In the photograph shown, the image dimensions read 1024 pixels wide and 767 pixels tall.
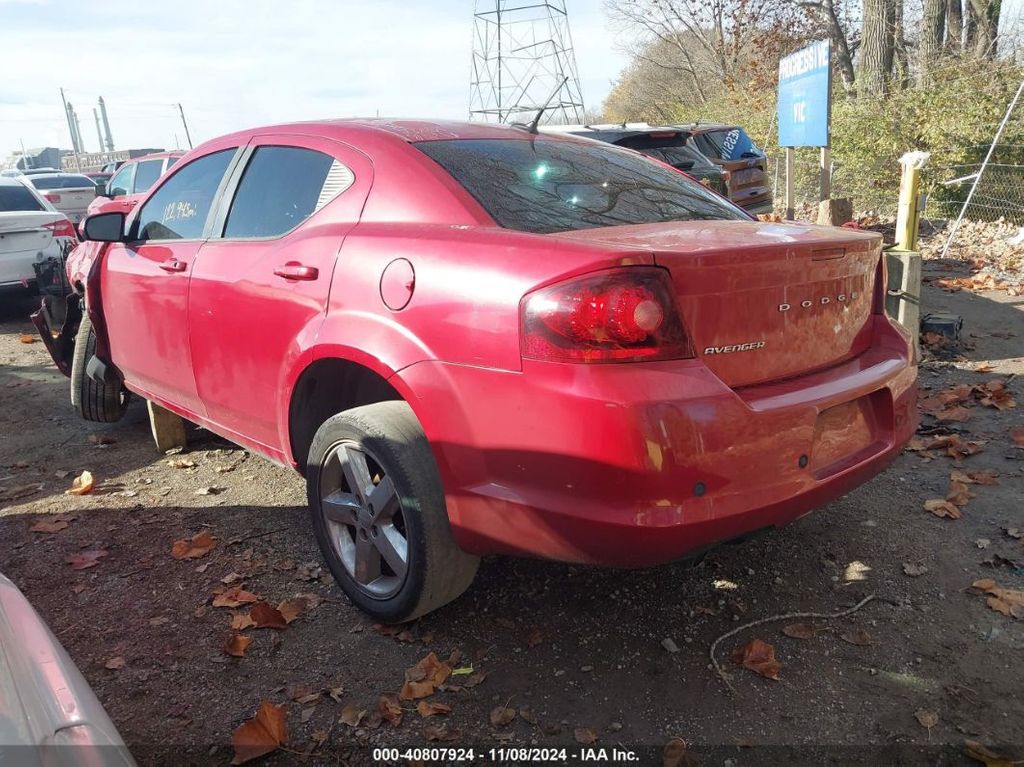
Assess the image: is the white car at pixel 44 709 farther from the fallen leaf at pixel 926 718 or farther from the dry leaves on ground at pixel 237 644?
the fallen leaf at pixel 926 718

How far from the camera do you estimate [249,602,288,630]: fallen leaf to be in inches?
114

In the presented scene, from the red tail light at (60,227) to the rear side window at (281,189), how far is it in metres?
6.78

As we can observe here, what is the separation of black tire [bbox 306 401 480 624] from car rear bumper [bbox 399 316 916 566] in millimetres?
104

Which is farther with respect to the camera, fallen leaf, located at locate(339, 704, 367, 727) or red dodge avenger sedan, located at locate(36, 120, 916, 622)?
fallen leaf, located at locate(339, 704, 367, 727)

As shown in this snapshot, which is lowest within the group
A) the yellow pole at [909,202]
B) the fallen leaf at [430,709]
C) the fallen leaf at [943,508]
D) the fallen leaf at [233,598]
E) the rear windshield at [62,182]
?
the fallen leaf at [943,508]

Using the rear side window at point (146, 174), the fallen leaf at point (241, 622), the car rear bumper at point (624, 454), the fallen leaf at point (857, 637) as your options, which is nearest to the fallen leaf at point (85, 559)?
the fallen leaf at point (241, 622)

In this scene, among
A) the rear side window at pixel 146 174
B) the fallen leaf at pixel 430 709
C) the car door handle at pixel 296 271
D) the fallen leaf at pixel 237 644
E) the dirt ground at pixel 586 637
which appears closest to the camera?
the dirt ground at pixel 586 637

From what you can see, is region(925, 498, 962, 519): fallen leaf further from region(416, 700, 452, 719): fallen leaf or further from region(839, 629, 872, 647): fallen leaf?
region(416, 700, 452, 719): fallen leaf

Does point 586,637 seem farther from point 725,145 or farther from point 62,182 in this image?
point 62,182

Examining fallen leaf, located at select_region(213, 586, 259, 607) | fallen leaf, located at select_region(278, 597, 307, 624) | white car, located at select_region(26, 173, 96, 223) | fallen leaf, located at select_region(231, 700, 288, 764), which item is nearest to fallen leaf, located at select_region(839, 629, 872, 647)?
fallen leaf, located at select_region(231, 700, 288, 764)

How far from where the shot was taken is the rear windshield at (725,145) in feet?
36.8

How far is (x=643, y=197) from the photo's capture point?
3012 millimetres

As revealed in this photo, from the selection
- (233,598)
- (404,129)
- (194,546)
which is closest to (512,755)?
(233,598)

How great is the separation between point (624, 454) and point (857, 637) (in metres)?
1.25
